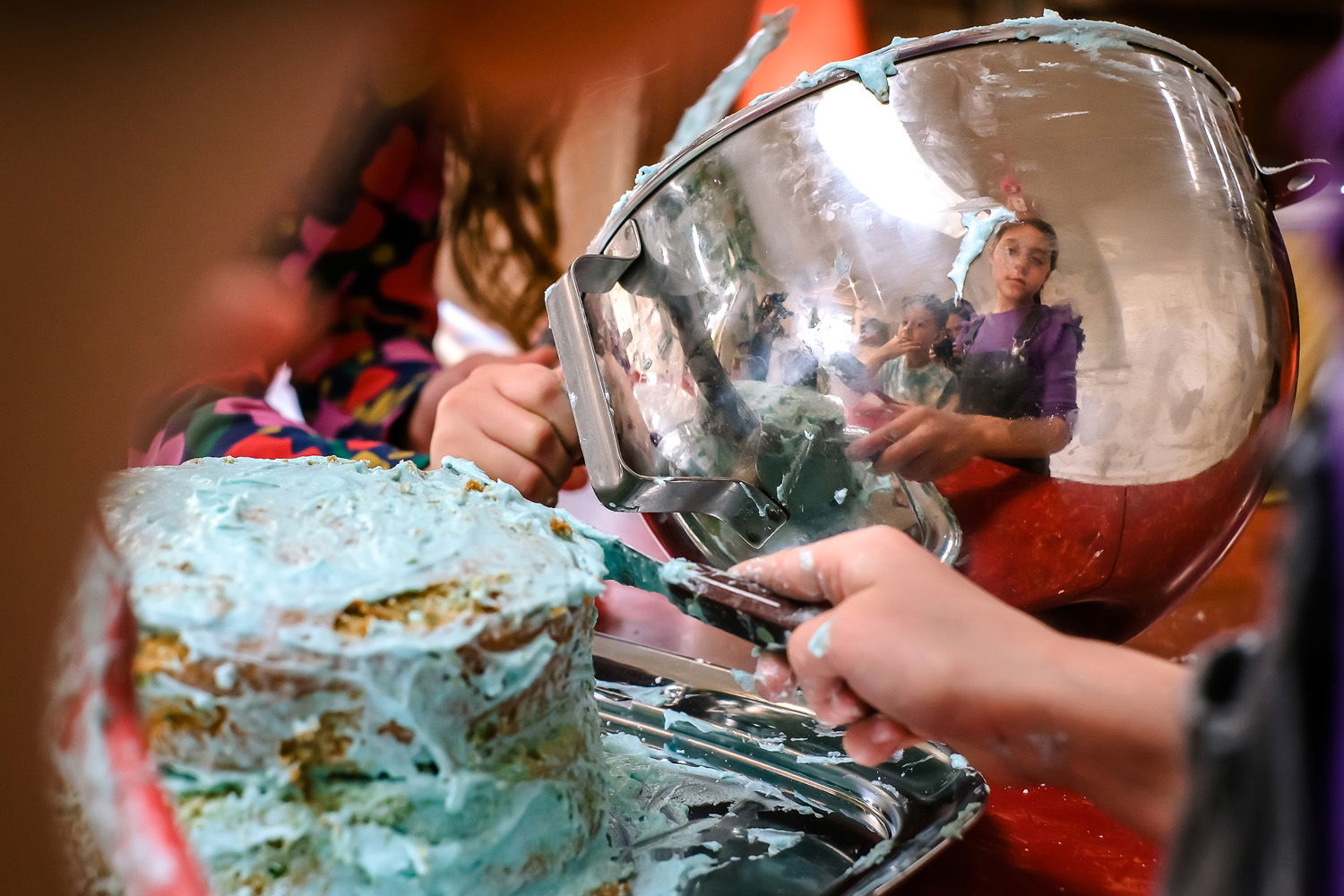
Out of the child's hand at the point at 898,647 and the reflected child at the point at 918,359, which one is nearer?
the child's hand at the point at 898,647

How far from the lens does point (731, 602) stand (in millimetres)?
376

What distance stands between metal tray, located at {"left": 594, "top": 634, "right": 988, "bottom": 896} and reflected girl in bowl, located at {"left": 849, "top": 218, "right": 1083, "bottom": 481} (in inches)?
6.1

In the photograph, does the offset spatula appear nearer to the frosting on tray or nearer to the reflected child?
the frosting on tray

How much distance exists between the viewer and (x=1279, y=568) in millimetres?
142

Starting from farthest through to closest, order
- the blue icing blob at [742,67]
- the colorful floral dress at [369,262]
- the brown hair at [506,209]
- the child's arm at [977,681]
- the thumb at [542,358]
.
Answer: the brown hair at [506,209], the colorful floral dress at [369,262], the thumb at [542,358], the blue icing blob at [742,67], the child's arm at [977,681]

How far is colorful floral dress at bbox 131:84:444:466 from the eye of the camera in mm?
1034

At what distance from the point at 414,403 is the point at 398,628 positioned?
68 centimetres

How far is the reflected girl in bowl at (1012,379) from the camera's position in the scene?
1.38ft

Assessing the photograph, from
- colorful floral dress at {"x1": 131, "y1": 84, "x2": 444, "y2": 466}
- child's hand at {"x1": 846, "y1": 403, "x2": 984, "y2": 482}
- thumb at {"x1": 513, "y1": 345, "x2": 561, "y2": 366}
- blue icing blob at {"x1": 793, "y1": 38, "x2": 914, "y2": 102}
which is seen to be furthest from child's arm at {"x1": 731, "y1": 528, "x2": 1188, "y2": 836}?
colorful floral dress at {"x1": 131, "y1": 84, "x2": 444, "y2": 466}

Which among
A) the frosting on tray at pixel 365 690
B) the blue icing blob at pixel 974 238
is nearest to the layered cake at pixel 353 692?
the frosting on tray at pixel 365 690

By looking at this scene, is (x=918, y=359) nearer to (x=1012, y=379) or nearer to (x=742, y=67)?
(x=1012, y=379)

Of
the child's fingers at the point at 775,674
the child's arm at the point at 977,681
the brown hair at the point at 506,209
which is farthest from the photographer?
the brown hair at the point at 506,209

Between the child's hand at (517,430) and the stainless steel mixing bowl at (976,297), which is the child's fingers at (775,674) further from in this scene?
the child's hand at (517,430)

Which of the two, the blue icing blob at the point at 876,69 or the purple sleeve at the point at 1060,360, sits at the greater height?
the blue icing blob at the point at 876,69
